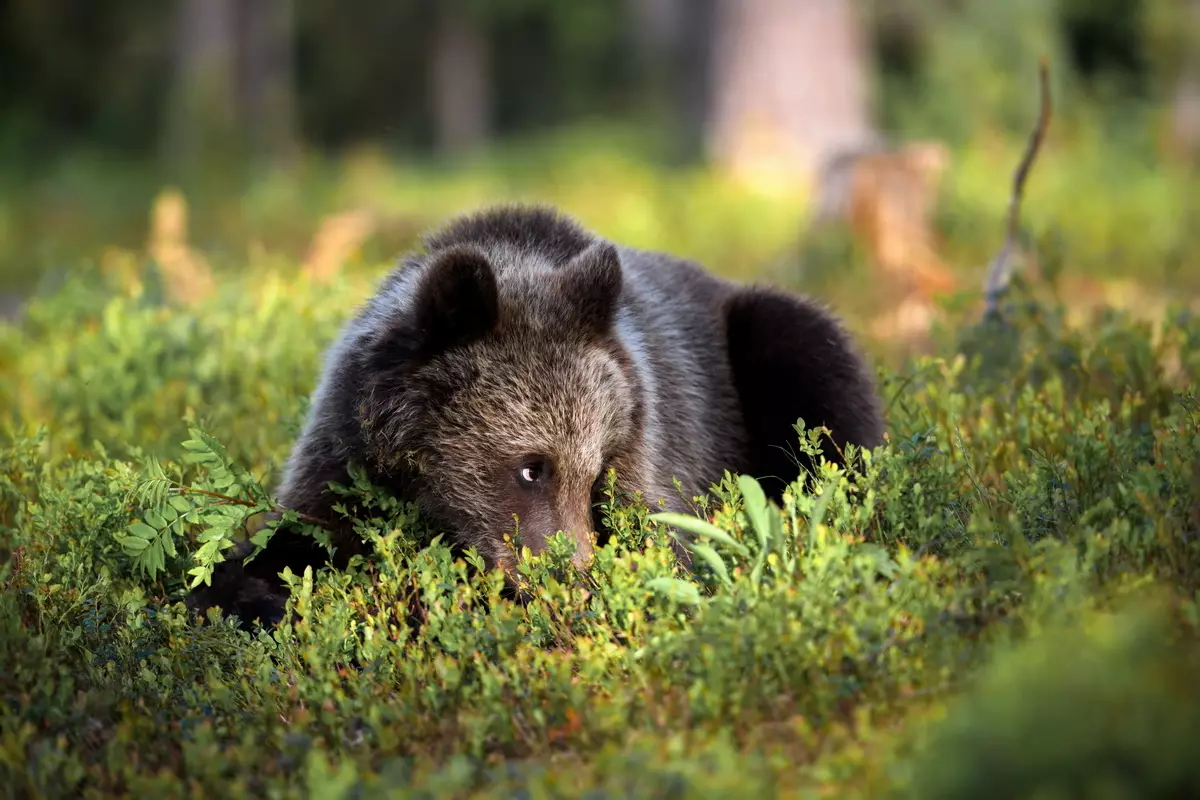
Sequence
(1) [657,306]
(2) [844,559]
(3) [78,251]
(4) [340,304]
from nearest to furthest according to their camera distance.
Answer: (2) [844,559] → (1) [657,306] → (4) [340,304] → (3) [78,251]

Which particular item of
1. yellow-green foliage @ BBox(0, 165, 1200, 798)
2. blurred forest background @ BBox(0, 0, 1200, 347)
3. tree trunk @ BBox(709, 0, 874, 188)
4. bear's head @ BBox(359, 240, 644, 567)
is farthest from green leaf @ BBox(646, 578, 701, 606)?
tree trunk @ BBox(709, 0, 874, 188)

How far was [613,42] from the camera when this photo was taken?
4166 cm

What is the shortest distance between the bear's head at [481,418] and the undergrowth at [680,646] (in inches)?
7.1

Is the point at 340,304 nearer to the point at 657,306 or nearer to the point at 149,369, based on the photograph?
the point at 149,369

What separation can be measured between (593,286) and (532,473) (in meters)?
0.73

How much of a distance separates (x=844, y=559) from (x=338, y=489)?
180cm

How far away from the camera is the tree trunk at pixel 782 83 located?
1596cm

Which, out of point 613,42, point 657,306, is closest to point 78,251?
point 657,306

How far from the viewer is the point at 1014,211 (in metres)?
6.39

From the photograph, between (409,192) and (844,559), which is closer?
(844,559)

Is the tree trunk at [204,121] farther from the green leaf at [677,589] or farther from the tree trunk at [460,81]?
the tree trunk at [460,81]

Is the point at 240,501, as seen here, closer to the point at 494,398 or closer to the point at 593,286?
the point at 494,398

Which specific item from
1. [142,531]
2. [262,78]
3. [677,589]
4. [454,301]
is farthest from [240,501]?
[262,78]

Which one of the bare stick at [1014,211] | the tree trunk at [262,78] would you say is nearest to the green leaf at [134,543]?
the bare stick at [1014,211]
